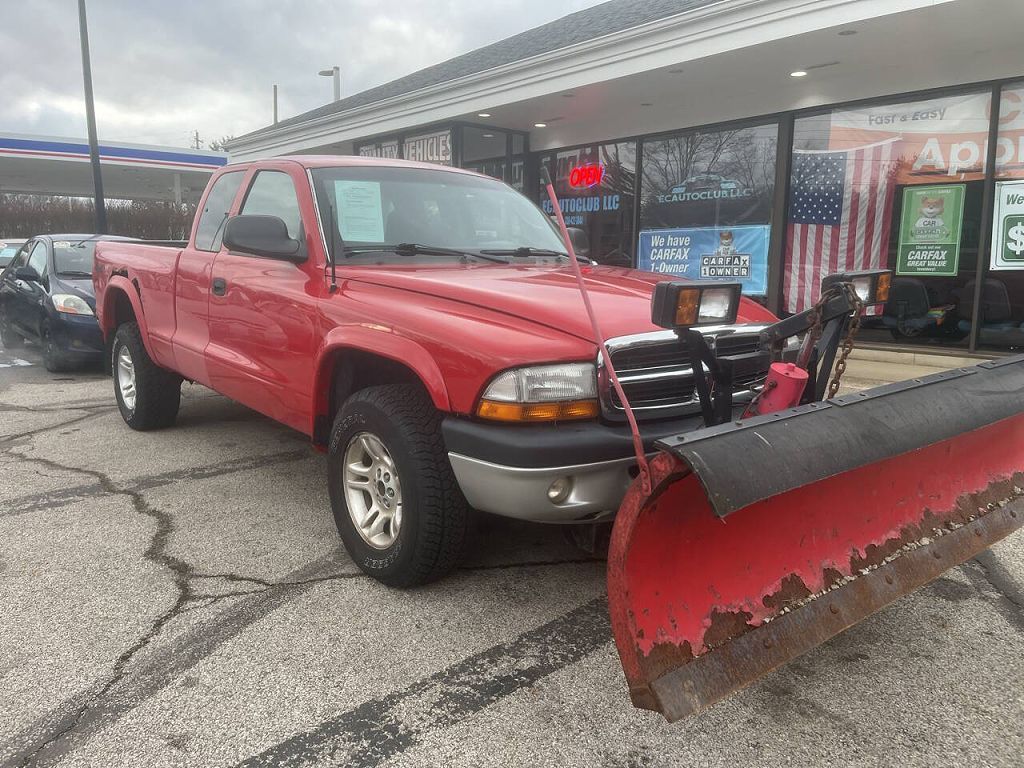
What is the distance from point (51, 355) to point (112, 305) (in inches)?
120

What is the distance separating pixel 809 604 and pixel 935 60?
7.70 m

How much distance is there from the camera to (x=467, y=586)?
3.25 meters

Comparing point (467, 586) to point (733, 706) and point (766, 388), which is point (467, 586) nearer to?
point (733, 706)

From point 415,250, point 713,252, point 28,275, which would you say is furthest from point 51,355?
point 713,252

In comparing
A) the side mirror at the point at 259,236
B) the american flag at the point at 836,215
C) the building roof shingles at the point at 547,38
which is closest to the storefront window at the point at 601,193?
the building roof shingles at the point at 547,38

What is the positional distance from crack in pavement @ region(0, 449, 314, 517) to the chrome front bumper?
9.30 ft

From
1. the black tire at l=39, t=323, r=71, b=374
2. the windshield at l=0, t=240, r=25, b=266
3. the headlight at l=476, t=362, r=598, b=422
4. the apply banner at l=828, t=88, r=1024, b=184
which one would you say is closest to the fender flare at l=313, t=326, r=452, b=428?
the headlight at l=476, t=362, r=598, b=422

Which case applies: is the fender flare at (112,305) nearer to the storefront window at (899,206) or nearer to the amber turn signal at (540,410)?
the amber turn signal at (540,410)

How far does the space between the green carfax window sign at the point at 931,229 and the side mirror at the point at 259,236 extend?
7422mm

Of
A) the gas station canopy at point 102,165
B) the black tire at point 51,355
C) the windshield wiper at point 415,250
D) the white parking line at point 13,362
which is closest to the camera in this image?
the windshield wiper at point 415,250

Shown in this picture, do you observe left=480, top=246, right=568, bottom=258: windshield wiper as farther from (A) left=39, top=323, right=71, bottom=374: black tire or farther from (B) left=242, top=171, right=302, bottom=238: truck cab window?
(A) left=39, top=323, right=71, bottom=374: black tire

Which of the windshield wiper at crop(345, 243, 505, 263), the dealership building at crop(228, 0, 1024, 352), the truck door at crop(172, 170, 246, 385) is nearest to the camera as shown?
the windshield wiper at crop(345, 243, 505, 263)

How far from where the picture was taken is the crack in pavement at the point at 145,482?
424 centimetres

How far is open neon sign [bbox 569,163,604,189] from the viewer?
11.7 meters
